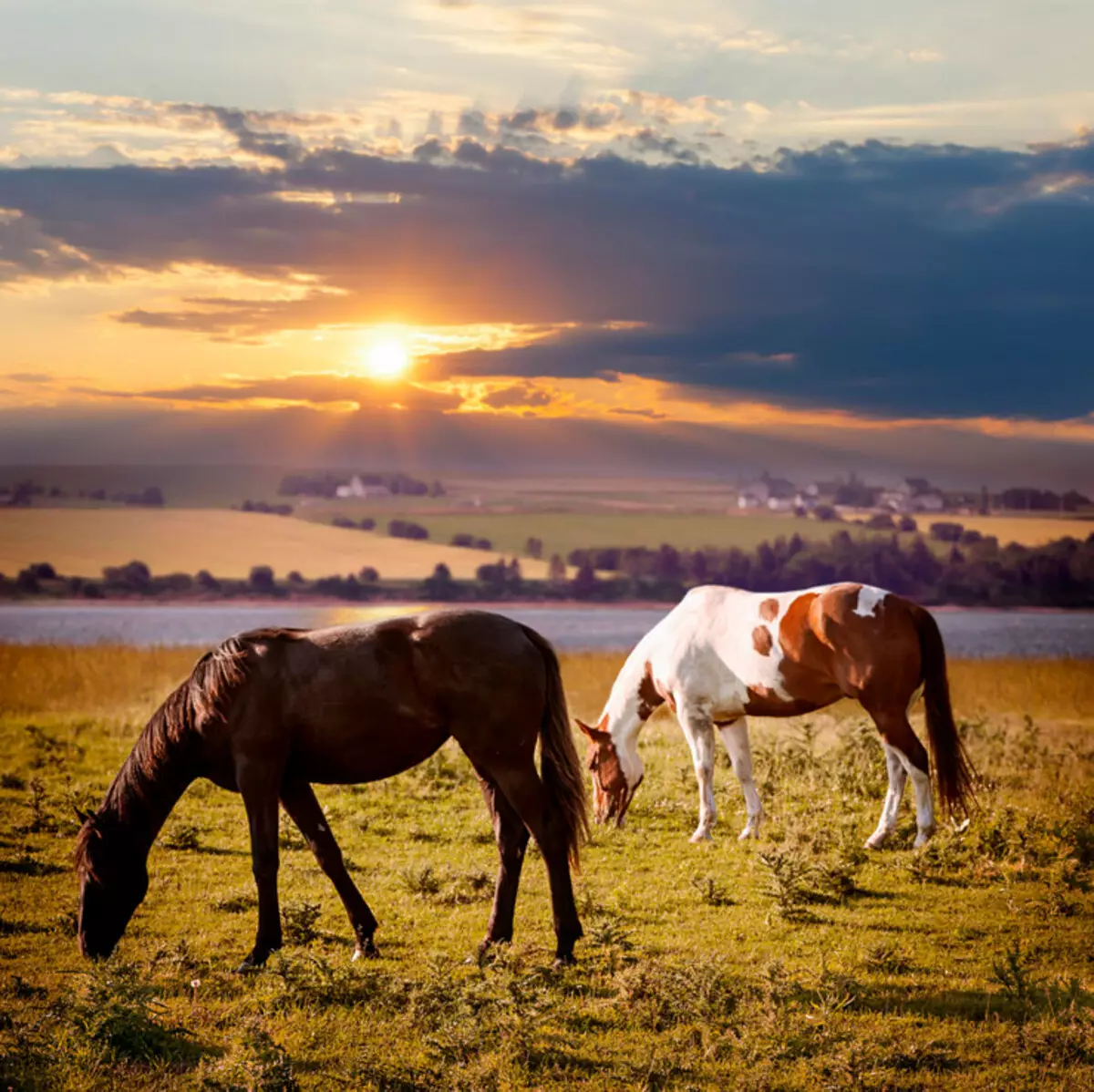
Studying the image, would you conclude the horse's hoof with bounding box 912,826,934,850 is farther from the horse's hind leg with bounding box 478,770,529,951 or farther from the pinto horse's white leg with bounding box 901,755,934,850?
the horse's hind leg with bounding box 478,770,529,951

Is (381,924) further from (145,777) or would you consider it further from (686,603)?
(686,603)

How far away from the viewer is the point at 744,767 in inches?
426

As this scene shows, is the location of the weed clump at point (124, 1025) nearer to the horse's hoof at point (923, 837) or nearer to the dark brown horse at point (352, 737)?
the dark brown horse at point (352, 737)

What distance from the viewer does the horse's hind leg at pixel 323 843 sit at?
7.29m

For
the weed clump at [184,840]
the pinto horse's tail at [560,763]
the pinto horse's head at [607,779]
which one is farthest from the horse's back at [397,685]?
the pinto horse's head at [607,779]

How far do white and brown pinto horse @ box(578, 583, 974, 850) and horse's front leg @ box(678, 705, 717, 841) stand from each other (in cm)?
1

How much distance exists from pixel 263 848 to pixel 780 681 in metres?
4.99

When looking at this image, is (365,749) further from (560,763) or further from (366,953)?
(366,953)

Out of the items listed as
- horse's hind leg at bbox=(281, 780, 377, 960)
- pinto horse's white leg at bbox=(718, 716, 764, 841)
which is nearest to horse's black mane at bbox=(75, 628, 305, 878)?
horse's hind leg at bbox=(281, 780, 377, 960)

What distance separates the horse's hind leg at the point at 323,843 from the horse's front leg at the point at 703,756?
3.92m

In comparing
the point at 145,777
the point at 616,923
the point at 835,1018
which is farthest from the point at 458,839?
the point at 835,1018

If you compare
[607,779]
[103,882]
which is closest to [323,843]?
[103,882]

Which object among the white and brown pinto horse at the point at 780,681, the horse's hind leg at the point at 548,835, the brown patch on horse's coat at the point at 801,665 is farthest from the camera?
the brown patch on horse's coat at the point at 801,665

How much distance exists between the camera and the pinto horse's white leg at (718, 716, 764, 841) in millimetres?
10586
